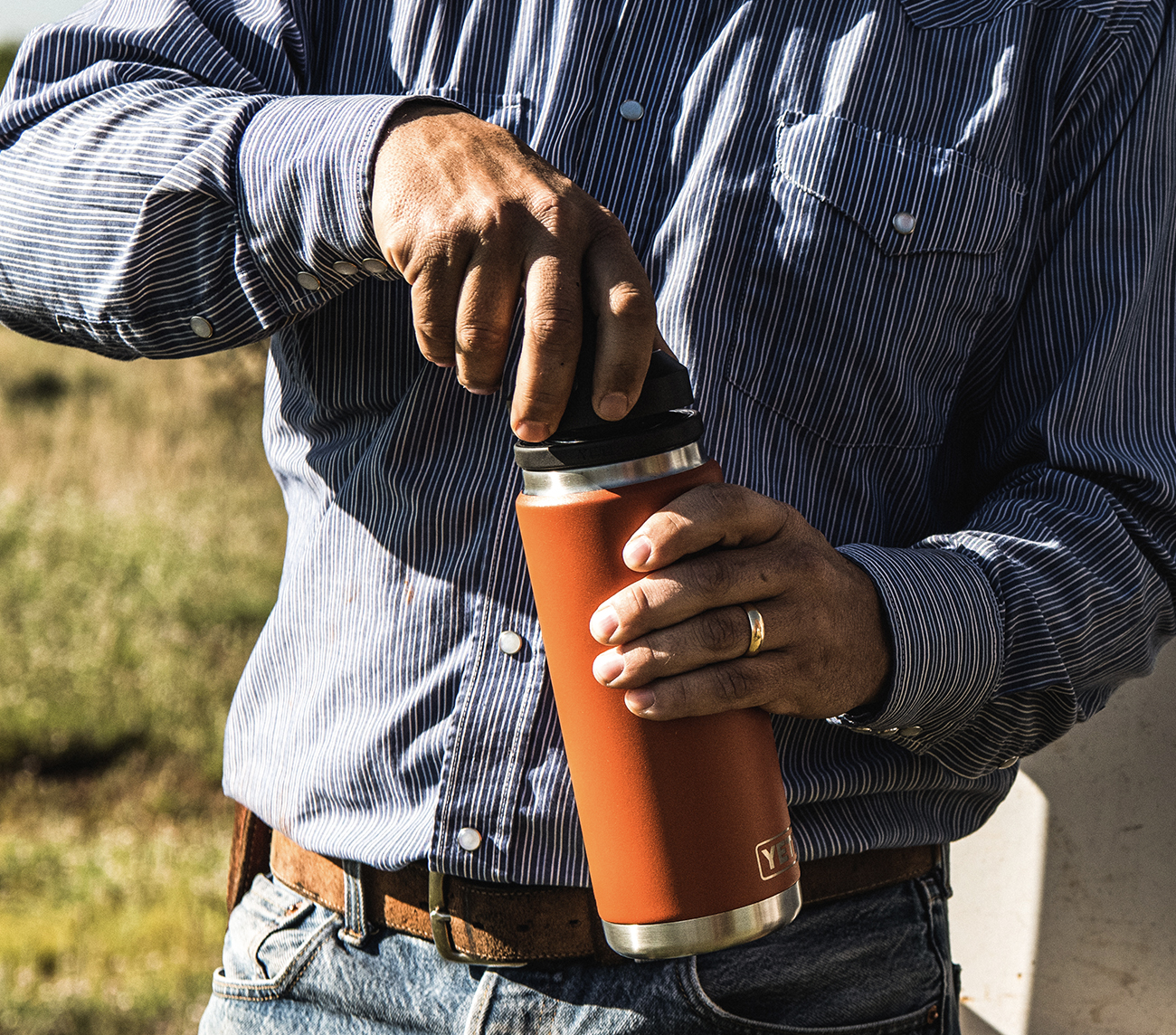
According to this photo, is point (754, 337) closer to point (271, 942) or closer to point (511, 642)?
point (511, 642)

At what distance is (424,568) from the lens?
1.45 metres

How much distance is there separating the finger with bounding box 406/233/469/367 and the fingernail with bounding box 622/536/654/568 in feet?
0.82

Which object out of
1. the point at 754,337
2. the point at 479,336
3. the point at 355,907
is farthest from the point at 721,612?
the point at 355,907

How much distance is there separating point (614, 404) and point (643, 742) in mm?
331

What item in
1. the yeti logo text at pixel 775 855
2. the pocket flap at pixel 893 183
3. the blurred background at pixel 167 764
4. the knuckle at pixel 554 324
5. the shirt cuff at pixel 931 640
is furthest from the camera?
the blurred background at pixel 167 764

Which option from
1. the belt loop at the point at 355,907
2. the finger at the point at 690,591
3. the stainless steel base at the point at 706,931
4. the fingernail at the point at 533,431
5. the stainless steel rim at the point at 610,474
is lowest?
the belt loop at the point at 355,907

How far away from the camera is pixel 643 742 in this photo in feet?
3.66

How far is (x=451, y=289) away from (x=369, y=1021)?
959mm

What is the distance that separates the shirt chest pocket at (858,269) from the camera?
1.46 m

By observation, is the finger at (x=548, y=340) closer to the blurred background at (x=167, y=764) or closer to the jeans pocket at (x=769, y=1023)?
the jeans pocket at (x=769, y=1023)

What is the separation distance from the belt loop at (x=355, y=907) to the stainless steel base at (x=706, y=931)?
46 cm

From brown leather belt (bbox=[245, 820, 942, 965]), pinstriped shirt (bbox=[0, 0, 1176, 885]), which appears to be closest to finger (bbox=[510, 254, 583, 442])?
pinstriped shirt (bbox=[0, 0, 1176, 885])

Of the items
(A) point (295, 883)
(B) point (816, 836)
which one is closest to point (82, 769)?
(A) point (295, 883)

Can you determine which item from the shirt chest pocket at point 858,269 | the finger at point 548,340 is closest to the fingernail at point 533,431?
the finger at point 548,340
